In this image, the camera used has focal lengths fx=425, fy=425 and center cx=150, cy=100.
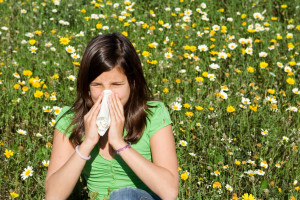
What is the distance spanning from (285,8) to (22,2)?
3227 mm

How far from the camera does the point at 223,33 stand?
15.1ft

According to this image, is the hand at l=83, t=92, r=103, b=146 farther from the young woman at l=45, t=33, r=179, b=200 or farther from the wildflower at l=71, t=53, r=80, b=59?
the wildflower at l=71, t=53, r=80, b=59

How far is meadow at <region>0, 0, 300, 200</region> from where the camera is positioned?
271 cm

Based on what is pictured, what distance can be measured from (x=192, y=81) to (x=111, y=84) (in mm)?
1761

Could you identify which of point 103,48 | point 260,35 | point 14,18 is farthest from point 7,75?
point 260,35

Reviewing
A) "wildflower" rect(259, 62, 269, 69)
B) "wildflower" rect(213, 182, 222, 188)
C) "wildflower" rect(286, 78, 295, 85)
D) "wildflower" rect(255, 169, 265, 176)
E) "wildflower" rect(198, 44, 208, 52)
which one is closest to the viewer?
"wildflower" rect(213, 182, 222, 188)

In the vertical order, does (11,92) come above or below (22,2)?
below

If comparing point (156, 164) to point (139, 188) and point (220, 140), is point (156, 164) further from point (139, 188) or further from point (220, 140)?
point (220, 140)

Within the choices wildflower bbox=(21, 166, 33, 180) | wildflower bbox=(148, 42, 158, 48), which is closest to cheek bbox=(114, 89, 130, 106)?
wildflower bbox=(21, 166, 33, 180)

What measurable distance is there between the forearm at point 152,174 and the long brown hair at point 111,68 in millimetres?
217

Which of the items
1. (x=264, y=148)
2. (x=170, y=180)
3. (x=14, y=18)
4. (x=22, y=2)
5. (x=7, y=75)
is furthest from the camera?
(x=22, y=2)

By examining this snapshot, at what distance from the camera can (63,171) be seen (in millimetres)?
2059

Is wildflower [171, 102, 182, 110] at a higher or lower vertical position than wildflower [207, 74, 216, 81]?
lower

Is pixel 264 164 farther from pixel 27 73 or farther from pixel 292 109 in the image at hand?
pixel 27 73
